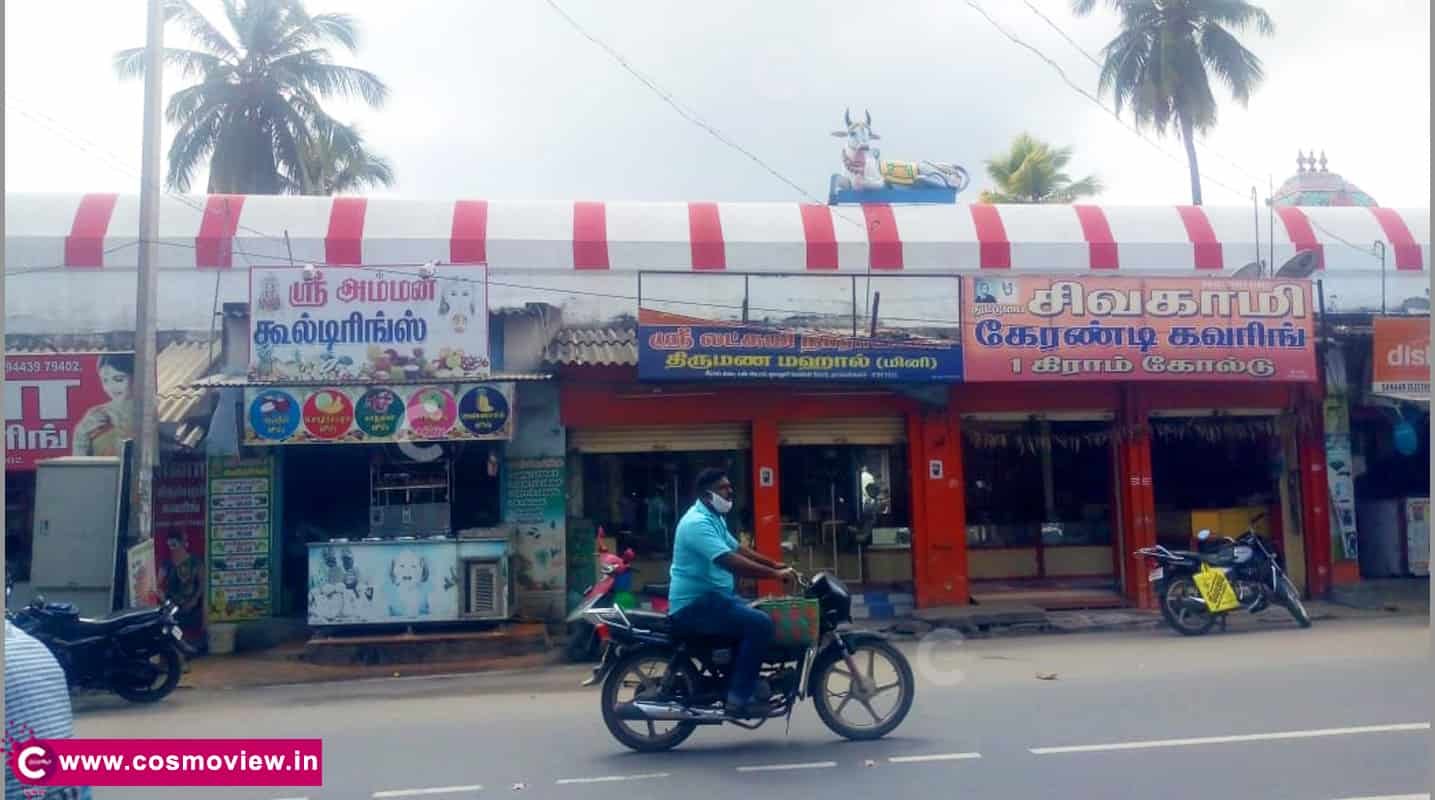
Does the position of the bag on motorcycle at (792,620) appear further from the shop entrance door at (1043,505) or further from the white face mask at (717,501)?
the shop entrance door at (1043,505)

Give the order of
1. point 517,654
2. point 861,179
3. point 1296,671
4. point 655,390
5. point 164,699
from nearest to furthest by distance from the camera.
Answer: point 1296,671 → point 164,699 → point 517,654 → point 655,390 → point 861,179

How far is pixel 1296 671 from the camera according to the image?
34.8 ft

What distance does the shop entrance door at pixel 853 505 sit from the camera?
17.1 m

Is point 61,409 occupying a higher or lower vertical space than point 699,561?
higher

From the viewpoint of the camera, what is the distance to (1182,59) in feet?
82.9

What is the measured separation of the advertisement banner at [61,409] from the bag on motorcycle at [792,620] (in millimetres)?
10146

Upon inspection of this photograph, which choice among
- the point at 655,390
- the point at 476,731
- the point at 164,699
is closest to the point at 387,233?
the point at 655,390

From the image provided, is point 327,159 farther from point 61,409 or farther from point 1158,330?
point 1158,330

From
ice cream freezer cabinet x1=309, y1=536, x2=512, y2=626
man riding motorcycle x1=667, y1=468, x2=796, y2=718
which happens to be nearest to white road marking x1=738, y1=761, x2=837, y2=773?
man riding motorcycle x1=667, y1=468, x2=796, y2=718

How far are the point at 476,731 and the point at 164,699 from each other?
4.44 m

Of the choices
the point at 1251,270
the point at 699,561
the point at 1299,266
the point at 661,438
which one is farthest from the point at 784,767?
the point at 1251,270

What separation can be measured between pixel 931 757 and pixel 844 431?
379 inches

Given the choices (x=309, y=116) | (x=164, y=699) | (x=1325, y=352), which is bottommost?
(x=164, y=699)

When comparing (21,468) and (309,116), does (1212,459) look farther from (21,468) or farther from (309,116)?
(309,116)
